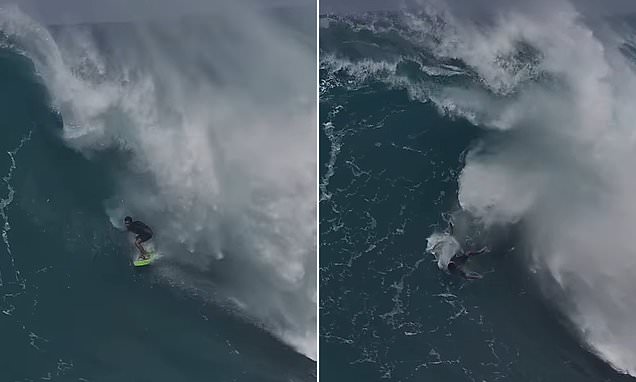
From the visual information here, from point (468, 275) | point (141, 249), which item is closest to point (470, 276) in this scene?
point (468, 275)

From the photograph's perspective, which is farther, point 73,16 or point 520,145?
point 73,16

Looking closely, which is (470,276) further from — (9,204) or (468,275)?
(9,204)

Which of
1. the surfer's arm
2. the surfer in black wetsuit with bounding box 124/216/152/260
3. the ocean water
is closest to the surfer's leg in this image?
the surfer in black wetsuit with bounding box 124/216/152/260

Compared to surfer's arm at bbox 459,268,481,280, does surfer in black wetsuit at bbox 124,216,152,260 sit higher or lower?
higher

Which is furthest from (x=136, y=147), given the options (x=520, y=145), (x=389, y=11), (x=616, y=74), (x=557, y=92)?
(x=616, y=74)

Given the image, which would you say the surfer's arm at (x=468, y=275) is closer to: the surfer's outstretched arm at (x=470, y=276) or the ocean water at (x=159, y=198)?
the surfer's outstretched arm at (x=470, y=276)

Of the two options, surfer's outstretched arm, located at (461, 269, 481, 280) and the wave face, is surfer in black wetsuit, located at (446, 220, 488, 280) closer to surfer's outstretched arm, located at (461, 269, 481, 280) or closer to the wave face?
surfer's outstretched arm, located at (461, 269, 481, 280)

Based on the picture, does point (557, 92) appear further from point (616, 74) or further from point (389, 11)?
point (389, 11)
